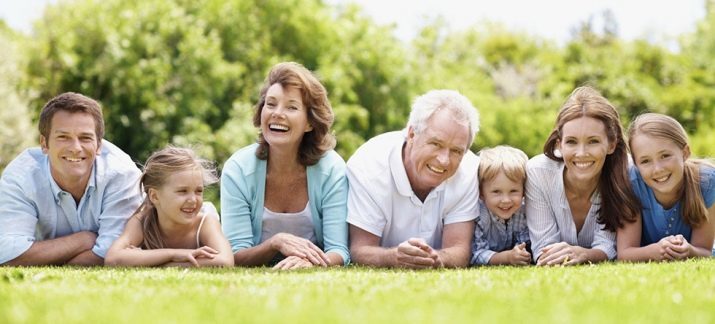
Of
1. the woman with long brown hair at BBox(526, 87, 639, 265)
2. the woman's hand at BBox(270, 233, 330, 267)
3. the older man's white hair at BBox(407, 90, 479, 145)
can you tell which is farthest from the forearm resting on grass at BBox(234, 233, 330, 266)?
the woman with long brown hair at BBox(526, 87, 639, 265)

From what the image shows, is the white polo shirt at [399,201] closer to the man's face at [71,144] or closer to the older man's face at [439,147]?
the older man's face at [439,147]

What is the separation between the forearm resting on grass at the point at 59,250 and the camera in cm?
823

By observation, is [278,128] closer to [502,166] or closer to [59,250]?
[502,166]

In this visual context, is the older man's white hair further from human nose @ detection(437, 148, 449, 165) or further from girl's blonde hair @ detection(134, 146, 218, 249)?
girl's blonde hair @ detection(134, 146, 218, 249)

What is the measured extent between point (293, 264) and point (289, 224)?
3.39 ft

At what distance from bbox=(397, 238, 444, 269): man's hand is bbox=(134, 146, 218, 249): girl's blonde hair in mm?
2138

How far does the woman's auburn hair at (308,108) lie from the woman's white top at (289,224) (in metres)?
0.52

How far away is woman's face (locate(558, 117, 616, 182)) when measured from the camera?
8195 millimetres

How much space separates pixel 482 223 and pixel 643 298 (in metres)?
3.51

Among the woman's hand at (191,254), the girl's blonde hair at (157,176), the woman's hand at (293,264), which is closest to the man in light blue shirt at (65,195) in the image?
the girl's blonde hair at (157,176)

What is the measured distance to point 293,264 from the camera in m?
7.84

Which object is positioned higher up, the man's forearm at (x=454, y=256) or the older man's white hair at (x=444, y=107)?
the older man's white hair at (x=444, y=107)

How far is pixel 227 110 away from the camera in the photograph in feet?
96.3

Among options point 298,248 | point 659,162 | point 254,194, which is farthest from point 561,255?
point 254,194
